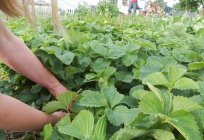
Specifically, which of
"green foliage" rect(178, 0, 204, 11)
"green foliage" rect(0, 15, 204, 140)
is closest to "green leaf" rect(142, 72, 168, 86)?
"green foliage" rect(0, 15, 204, 140)

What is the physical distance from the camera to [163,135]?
770 millimetres

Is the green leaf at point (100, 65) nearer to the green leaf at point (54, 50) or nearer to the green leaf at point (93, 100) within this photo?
the green leaf at point (54, 50)

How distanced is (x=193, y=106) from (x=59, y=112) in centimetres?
55

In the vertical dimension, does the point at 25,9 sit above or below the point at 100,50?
above

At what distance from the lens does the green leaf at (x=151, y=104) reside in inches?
29.7

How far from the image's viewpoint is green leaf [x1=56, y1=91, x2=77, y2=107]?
1.13m

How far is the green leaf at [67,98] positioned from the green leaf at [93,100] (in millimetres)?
110

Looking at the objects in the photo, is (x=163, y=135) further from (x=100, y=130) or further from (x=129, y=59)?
(x=129, y=59)

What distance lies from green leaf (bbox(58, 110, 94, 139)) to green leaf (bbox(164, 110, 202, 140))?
7.2 inches

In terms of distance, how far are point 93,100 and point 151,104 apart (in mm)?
274

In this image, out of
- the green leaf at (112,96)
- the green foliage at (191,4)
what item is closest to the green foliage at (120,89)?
the green leaf at (112,96)

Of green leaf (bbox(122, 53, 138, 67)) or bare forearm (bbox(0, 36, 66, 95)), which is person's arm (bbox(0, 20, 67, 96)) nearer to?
bare forearm (bbox(0, 36, 66, 95))

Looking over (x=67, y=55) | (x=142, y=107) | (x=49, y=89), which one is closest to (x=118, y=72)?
(x=67, y=55)

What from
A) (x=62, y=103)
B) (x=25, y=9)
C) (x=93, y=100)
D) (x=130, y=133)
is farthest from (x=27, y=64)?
(x=130, y=133)
